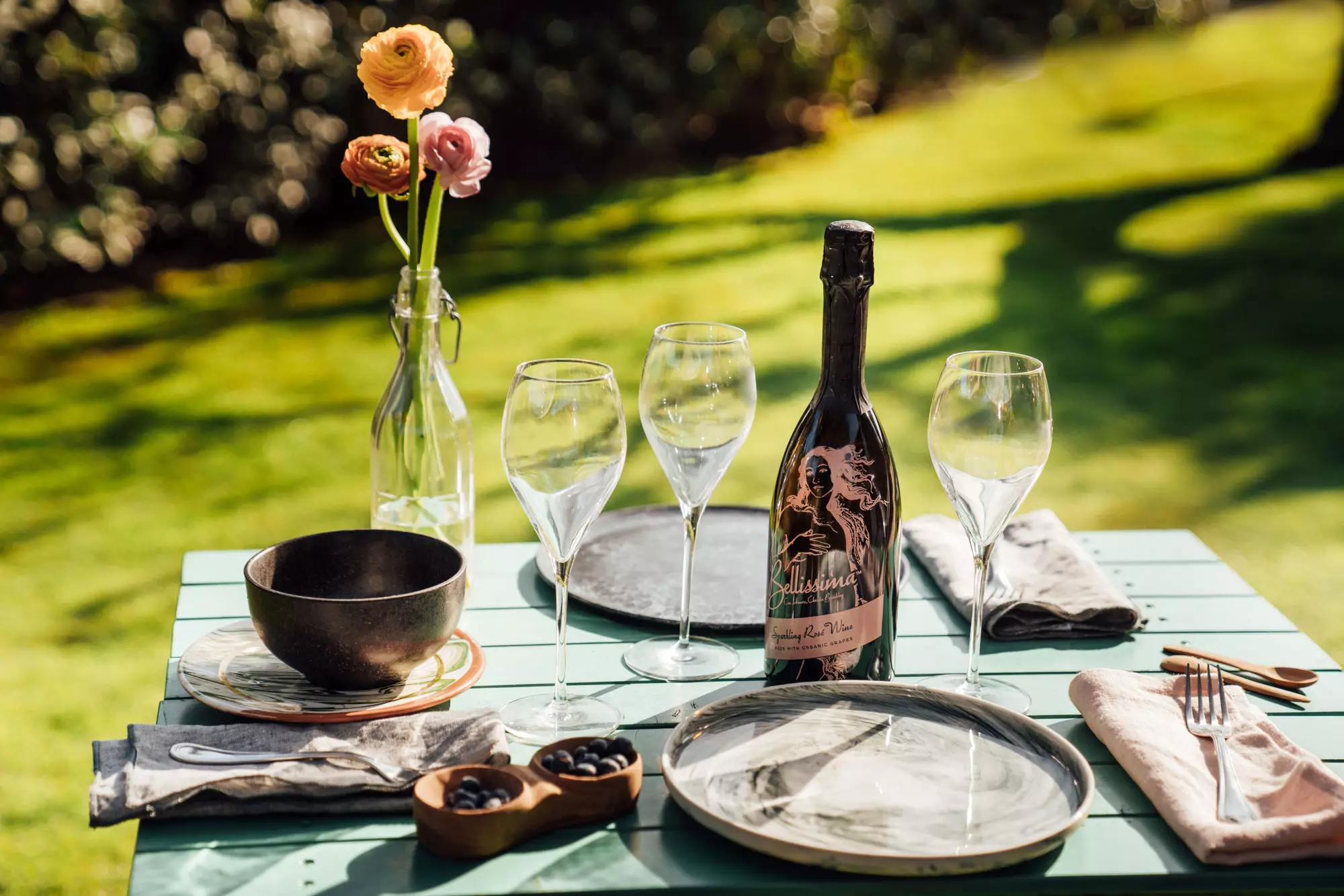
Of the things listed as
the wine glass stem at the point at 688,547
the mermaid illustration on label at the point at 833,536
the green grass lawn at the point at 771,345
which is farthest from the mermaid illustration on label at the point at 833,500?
the green grass lawn at the point at 771,345

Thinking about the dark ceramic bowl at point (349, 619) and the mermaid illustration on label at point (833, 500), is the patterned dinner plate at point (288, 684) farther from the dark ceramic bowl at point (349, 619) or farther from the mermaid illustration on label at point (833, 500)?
the mermaid illustration on label at point (833, 500)

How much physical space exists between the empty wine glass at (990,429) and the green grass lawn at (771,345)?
1789 mm

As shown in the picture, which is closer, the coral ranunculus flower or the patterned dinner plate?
the patterned dinner plate

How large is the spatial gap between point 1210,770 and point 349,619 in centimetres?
74

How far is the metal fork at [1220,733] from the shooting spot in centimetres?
107

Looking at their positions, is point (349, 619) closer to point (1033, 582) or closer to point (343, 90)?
point (1033, 582)

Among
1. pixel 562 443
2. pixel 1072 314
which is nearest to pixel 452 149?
pixel 562 443

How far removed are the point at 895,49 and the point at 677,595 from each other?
6054 millimetres

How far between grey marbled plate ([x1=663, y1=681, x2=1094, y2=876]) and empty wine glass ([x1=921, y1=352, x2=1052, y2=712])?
19 cm

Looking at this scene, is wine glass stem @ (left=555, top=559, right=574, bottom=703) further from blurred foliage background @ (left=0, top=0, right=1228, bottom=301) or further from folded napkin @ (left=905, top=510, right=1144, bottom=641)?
blurred foliage background @ (left=0, top=0, right=1228, bottom=301)

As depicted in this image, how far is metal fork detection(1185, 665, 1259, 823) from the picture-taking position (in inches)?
42.1

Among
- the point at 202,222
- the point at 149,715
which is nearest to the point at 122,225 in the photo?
the point at 202,222

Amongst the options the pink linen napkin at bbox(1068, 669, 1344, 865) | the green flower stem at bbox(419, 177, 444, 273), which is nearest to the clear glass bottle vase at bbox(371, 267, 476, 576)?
the green flower stem at bbox(419, 177, 444, 273)

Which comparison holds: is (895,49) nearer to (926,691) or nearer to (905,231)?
(905,231)
